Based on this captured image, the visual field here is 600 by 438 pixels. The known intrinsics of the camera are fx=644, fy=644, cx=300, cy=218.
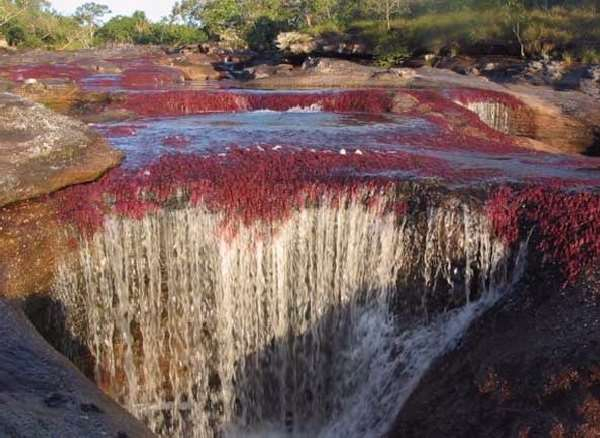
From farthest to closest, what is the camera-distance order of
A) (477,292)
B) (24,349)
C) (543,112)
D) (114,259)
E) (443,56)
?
1. (443,56)
2. (543,112)
3. (114,259)
4. (477,292)
5. (24,349)

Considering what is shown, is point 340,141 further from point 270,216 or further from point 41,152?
point 41,152

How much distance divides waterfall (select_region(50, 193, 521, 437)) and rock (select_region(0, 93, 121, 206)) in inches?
50.0

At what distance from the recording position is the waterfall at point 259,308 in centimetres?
860

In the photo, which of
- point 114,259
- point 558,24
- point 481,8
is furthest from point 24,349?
point 481,8

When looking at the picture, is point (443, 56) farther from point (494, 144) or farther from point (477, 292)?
point (477, 292)

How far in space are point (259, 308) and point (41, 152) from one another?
408cm

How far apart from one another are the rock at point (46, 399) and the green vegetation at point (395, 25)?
3345cm

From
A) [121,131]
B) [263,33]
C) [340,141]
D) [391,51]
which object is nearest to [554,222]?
[340,141]

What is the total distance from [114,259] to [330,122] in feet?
31.4

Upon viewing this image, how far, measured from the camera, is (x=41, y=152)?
384 inches

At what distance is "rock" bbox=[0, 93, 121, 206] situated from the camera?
29.7ft

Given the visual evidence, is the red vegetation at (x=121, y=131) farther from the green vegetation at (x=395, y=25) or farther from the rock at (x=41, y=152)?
the green vegetation at (x=395, y=25)

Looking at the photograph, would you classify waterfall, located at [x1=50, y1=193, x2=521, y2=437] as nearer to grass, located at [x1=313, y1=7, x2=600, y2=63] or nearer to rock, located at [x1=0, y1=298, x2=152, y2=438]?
rock, located at [x1=0, y1=298, x2=152, y2=438]

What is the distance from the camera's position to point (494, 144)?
14320 mm
